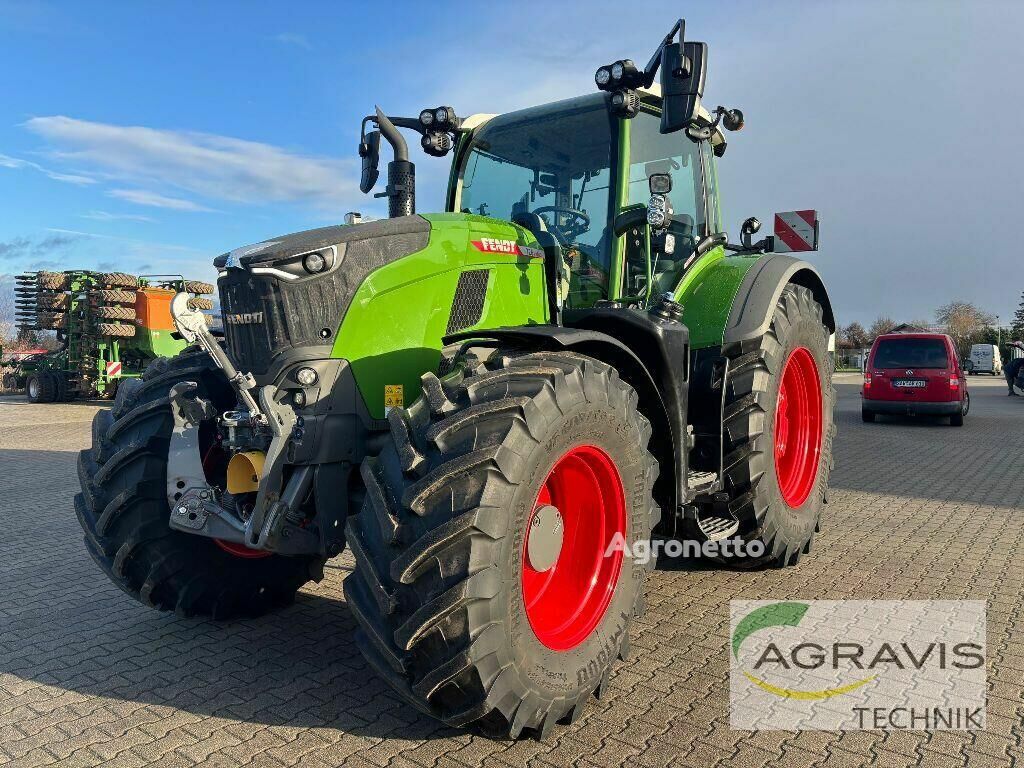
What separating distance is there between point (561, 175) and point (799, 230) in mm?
5262

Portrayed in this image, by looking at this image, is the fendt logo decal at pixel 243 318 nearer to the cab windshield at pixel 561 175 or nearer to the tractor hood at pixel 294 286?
the tractor hood at pixel 294 286

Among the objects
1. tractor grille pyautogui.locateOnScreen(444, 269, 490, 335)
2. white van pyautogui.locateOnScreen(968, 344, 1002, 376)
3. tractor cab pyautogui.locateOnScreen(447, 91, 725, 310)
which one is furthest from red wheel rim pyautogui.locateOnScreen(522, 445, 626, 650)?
white van pyautogui.locateOnScreen(968, 344, 1002, 376)

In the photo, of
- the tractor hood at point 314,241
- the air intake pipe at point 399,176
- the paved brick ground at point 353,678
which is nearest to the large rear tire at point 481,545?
the paved brick ground at point 353,678

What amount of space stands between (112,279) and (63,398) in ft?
10.6

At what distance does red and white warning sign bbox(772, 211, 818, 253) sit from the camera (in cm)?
867

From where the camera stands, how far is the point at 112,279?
1856 cm

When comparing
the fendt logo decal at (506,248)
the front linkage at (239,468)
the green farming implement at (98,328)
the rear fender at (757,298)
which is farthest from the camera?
the green farming implement at (98,328)

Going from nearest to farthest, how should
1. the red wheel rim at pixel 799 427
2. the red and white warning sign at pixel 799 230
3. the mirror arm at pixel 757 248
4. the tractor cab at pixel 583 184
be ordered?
the tractor cab at pixel 583 184 < the red wheel rim at pixel 799 427 < the mirror arm at pixel 757 248 < the red and white warning sign at pixel 799 230

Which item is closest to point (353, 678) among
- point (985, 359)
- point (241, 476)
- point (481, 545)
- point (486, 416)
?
point (241, 476)

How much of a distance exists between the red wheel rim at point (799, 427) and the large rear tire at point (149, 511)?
3321mm

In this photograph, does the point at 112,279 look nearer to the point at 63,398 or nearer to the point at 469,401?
the point at 63,398

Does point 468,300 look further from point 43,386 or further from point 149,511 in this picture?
point 43,386

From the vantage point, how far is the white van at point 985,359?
4791cm

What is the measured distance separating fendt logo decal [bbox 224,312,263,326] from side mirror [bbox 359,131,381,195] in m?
1.67
